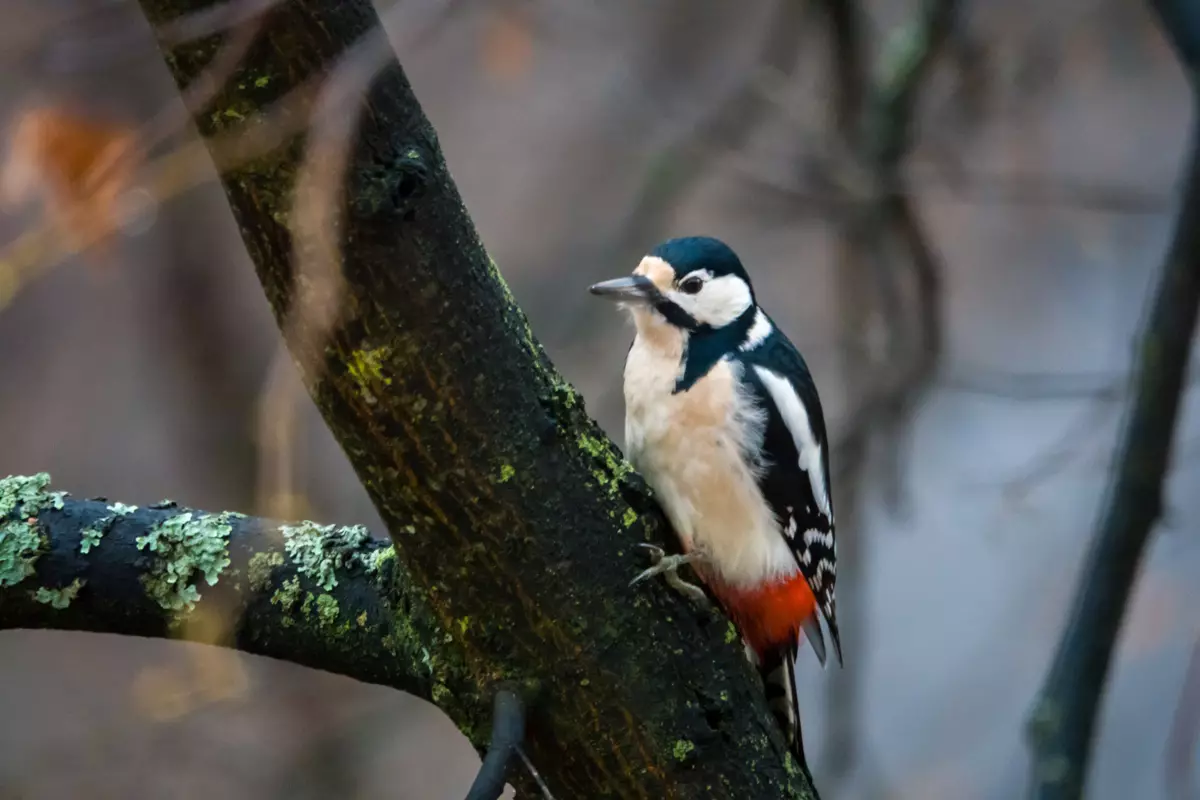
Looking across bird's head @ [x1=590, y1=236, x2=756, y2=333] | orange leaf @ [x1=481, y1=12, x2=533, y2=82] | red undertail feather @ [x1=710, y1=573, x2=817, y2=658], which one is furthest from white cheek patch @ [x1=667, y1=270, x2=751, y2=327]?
orange leaf @ [x1=481, y1=12, x2=533, y2=82]

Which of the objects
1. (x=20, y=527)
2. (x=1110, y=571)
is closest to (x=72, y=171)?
(x=20, y=527)

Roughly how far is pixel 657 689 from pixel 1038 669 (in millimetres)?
2762

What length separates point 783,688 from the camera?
1455mm

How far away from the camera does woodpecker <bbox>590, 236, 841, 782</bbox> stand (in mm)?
1384

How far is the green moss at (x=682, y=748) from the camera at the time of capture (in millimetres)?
994

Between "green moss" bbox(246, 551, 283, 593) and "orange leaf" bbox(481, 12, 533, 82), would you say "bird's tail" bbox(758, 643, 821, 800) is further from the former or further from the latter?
"orange leaf" bbox(481, 12, 533, 82)

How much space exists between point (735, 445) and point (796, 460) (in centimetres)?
10

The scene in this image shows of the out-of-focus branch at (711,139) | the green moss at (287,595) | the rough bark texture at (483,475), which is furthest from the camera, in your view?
the out-of-focus branch at (711,139)

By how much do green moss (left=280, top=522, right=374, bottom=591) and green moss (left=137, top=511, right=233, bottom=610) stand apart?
0.06 m

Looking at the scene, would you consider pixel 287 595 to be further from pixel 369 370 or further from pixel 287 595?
pixel 369 370

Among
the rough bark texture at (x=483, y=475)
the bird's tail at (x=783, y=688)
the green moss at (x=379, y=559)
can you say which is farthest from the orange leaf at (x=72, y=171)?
the bird's tail at (x=783, y=688)

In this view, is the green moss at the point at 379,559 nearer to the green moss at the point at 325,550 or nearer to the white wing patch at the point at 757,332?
the green moss at the point at 325,550

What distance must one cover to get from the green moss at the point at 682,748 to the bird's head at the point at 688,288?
60cm

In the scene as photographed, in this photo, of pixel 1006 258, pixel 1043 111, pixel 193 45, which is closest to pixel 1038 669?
pixel 1006 258
